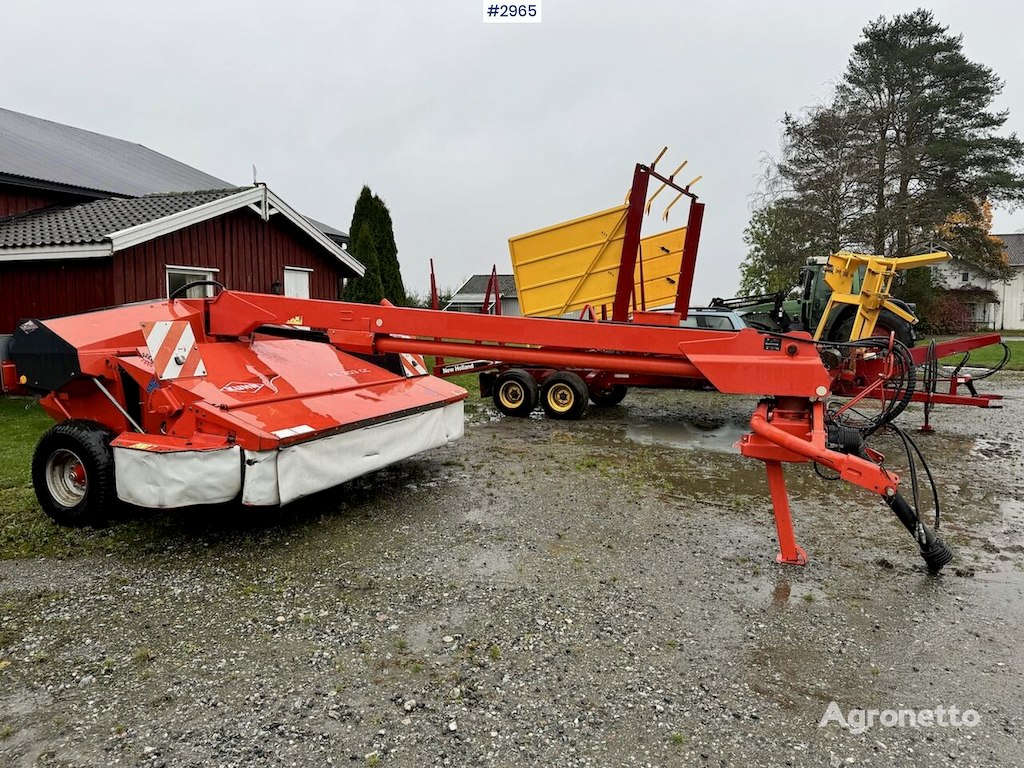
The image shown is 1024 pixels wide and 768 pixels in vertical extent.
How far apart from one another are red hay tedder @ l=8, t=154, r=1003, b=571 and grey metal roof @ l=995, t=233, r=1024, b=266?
53413mm

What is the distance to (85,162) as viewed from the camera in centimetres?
1477

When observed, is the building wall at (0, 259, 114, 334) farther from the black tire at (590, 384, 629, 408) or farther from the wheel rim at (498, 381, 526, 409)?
the black tire at (590, 384, 629, 408)

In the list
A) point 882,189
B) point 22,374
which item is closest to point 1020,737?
point 22,374

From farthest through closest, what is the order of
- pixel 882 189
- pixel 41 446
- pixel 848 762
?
pixel 882 189
pixel 41 446
pixel 848 762

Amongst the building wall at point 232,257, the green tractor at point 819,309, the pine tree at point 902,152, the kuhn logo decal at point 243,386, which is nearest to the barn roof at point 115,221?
the building wall at point 232,257

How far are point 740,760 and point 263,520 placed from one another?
359cm

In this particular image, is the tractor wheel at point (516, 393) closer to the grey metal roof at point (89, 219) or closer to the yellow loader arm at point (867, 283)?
the yellow loader arm at point (867, 283)

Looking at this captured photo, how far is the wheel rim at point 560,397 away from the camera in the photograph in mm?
9547

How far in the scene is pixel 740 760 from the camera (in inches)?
96.9

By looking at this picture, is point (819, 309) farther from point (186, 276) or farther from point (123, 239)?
point (123, 239)

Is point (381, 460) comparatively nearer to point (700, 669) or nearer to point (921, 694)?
point (700, 669)

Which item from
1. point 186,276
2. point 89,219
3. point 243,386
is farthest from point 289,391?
point 89,219

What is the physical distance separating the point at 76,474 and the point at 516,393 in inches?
239

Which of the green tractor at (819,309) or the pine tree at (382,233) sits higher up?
the pine tree at (382,233)
